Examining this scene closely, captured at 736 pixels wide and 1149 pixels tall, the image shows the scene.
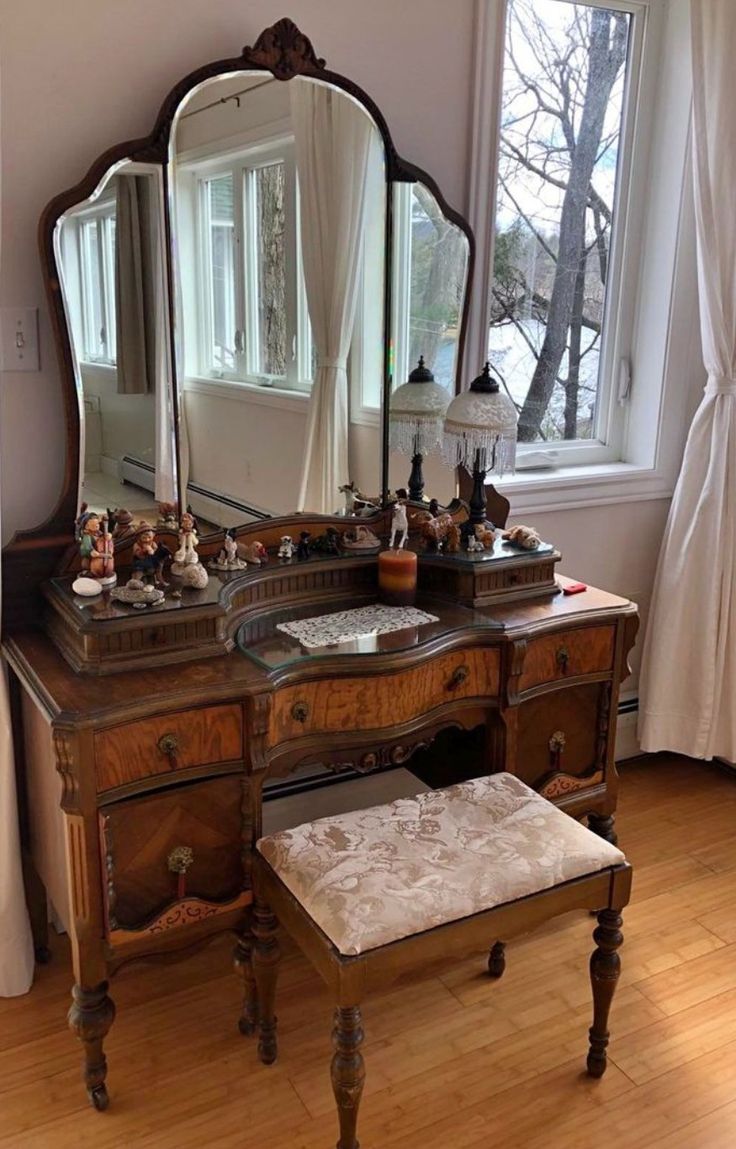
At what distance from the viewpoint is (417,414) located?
2291mm

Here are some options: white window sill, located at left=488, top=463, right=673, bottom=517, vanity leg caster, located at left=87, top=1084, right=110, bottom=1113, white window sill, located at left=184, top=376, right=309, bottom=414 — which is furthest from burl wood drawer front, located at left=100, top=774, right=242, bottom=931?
white window sill, located at left=488, top=463, right=673, bottom=517

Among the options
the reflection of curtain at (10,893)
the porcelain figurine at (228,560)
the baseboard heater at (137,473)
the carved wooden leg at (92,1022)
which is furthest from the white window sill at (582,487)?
the carved wooden leg at (92,1022)

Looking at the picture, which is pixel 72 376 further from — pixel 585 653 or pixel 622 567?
pixel 622 567

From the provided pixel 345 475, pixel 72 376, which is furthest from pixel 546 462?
pixel 72 376

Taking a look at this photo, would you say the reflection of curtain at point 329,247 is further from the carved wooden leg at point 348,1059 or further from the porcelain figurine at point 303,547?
the carved wooden leg at point 348,1059

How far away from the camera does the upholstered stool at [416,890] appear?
157cm

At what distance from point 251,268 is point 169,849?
3.72 feet

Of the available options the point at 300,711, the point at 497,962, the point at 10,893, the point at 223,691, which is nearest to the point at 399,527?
the point at 300,711

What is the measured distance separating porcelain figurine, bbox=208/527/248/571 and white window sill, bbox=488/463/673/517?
0.82 meters

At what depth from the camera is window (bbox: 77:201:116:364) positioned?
1.85 metres

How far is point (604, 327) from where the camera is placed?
2.86 meters

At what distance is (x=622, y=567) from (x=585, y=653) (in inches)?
34.0

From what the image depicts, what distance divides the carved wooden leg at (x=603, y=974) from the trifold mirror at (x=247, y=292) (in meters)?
1.02

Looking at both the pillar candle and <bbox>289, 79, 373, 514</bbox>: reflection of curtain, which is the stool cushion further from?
<bbox>289, 79, 373, 514</bbox>: reflection of curtain
